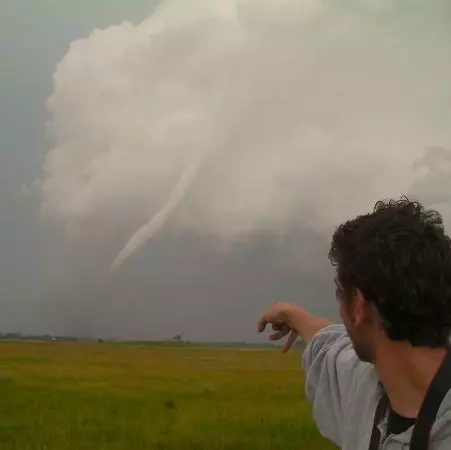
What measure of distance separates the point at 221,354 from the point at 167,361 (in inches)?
4.8

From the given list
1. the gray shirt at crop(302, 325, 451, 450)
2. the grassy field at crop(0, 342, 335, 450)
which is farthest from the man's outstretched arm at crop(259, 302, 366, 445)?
the grassy field at crop(0, 342, 335, 450)

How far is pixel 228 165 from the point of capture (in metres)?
1.50

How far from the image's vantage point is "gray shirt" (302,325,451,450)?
593mm

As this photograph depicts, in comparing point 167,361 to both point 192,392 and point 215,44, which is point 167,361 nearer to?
point 192,392

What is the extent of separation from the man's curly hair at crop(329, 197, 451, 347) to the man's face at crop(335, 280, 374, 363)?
0.05 feet

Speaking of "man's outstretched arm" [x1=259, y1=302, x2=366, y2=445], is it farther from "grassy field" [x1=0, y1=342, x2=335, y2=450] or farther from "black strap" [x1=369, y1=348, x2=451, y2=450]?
→ "grassy field" [x1=0, y1=342, x2=335, y2=450]

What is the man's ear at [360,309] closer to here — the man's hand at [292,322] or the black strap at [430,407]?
the black strap at [430,407]

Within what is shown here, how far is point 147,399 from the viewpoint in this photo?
1.37 m

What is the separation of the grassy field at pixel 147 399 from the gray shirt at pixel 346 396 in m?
0.58

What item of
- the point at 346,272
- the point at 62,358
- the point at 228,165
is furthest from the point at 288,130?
the point at 346,272

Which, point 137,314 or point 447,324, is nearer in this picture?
point 447,324

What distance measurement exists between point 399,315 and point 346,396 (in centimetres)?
16

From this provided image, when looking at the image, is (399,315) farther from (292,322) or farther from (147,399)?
(147,399)

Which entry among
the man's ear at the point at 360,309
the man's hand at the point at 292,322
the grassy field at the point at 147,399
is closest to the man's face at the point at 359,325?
the man's ear at the point at 360,309
